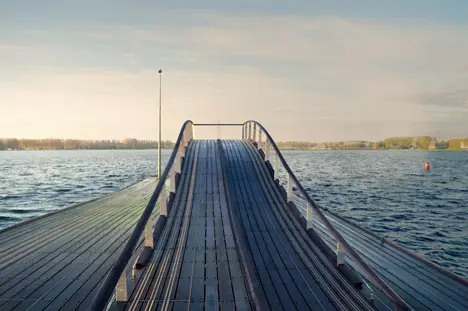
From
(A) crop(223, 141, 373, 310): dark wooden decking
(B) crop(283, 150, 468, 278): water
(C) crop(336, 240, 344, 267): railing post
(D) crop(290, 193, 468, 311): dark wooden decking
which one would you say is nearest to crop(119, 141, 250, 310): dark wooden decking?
(A) crop(223, 141, 373, 310): dark wooden decking

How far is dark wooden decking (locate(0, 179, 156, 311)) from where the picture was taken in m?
6.54

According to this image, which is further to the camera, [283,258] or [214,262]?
[283,258]

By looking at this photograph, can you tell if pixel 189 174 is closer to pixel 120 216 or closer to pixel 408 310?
pixel 120 216

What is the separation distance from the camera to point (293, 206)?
1177cm

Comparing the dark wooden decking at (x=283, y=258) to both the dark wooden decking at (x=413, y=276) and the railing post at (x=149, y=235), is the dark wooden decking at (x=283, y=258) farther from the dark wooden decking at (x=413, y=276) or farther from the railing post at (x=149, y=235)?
the railing post at (x=149, y=235)

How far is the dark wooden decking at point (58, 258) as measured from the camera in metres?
6.54

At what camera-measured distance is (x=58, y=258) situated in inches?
345

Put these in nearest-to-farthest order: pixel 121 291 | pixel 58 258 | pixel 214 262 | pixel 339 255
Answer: pixel 121 291 < pixel 214 262 < pixel 339 255 < pixel 58 258

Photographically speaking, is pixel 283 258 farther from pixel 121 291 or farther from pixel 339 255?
pixel 121 291

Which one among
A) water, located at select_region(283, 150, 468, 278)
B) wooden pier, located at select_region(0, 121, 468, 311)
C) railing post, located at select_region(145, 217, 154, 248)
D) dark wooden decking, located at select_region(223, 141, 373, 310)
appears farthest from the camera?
water, located at select_region(283, 150, 468, 278)

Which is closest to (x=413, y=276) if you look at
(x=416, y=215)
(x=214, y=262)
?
(x=214, y=262)

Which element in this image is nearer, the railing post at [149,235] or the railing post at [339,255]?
the railing post at [339,255]

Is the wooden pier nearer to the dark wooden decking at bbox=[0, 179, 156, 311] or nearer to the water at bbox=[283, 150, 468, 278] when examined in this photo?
the dark wooden decking at bbox=[0, 179, 156, 311]

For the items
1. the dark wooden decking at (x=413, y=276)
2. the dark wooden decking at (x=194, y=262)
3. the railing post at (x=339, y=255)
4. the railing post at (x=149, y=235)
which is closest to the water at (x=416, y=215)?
the dark wooden decking at (x=413, y=276)
